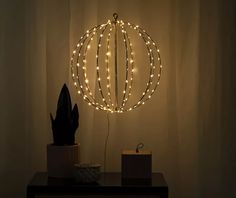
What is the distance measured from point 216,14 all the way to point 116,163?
32.2 inches

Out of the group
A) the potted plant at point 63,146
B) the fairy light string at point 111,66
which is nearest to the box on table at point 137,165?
the potted plant at point 63,146

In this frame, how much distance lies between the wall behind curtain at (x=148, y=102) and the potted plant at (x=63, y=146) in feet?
0.83

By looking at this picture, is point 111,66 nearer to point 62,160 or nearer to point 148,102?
point 148,102

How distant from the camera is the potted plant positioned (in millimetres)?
2004

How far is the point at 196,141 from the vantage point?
2.28 m

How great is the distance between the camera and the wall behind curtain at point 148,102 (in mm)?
2270

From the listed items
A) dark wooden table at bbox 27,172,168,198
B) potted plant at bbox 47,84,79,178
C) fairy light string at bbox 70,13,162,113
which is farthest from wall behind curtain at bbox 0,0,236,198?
dark wooden table at bbox 27,172,168,198

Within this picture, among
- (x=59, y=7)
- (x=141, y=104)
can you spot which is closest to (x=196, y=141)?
(x=141, y=104)

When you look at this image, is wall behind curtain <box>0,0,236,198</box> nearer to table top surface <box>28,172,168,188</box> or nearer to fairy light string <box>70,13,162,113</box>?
fairy light string <box>70,13,162,113</box>

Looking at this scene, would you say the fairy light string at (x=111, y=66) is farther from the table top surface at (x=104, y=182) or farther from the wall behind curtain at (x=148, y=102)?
the table top surface at (x=104, y=182)

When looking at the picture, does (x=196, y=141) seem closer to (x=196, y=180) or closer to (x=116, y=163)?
(x=196, y=180)

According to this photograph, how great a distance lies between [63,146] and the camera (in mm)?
2006

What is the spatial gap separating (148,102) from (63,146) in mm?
498

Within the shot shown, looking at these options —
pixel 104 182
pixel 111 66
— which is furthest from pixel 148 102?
pixel 104 182
